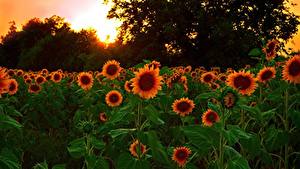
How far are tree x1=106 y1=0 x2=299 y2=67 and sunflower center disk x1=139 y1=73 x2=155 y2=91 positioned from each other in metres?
26.7

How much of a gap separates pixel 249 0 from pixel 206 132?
33.2 m

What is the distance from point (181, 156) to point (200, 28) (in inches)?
1154

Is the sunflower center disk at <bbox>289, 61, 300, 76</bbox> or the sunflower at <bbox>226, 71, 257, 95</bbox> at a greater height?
the sunflower center disk at <bbox>289, 61, 300, 76</bbox>

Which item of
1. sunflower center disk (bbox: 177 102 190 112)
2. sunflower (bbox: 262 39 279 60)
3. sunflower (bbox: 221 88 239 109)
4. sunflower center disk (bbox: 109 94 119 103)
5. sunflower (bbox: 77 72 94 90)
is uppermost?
sunflower (bbox: 262 39 279 60)

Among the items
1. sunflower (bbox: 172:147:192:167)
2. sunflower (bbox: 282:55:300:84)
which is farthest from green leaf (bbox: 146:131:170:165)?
sunflower (bbox: 282:55:300:84)

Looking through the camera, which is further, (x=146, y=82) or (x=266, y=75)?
(x=266, y=75)

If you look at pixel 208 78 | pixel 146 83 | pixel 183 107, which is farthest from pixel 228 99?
pixel 208 78

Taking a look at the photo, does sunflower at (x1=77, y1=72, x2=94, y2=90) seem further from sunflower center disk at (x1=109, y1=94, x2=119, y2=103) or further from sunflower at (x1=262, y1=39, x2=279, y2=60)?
sunflower at (x1=262, y1=39, x2=279, y2=60)

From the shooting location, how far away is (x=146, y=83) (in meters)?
4.46

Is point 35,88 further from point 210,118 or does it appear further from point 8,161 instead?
point 8,161

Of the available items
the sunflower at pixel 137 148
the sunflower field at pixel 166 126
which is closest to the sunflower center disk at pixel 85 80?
the sunflower field at pixel 166 126

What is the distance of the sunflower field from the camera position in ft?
13.0

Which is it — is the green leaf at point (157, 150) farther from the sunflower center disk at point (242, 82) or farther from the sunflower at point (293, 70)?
the sunflower at point (293, 70)

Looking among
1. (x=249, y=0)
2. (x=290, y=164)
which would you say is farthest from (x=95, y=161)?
(x=249, y=0)
